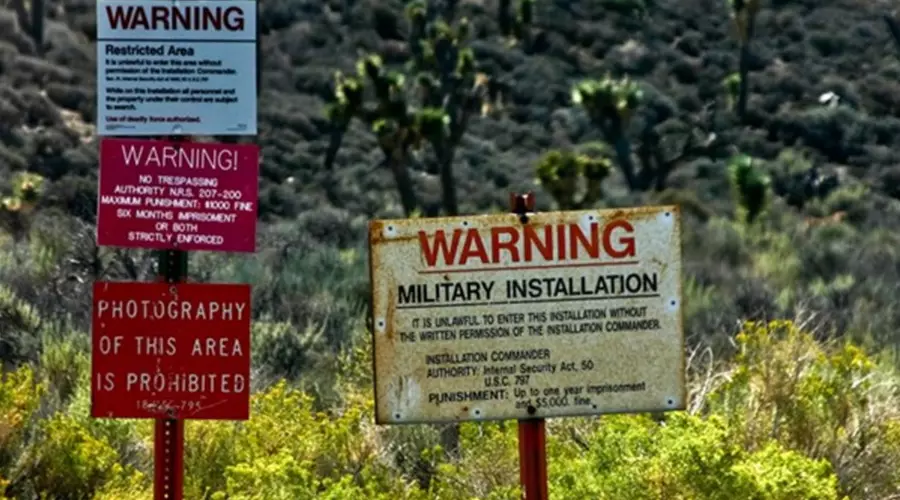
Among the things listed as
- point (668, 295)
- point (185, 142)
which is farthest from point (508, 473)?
point (185, 142)

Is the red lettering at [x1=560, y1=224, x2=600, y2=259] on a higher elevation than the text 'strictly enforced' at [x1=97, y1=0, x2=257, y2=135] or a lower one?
lower

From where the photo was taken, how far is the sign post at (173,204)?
6.87 m

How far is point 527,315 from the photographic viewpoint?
21.5ft

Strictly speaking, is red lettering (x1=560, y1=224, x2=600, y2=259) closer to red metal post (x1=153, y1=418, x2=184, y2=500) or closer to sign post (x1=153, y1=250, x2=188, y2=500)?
sign post (x1=153, y1=250, x2=188, y2=500)

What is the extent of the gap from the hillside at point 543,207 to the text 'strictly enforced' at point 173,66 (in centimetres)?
155

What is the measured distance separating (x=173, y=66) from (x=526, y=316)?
1895mm

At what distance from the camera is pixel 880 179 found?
1746 inches

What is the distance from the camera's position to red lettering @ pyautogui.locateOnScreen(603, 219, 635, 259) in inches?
260

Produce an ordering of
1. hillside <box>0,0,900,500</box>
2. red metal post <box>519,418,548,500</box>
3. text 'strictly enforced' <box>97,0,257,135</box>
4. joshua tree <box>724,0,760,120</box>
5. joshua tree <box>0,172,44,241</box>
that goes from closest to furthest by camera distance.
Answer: red metal post <box>519,418,548,500</box> < text 'strictly enforced' <box>97,0,257,135</box> < hillside <box>0,0,900,500</box> < joshua tree <box>0,172,44,241</box> < joshua tree <box>724,0,760,120</box>

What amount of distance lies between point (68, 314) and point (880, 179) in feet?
114

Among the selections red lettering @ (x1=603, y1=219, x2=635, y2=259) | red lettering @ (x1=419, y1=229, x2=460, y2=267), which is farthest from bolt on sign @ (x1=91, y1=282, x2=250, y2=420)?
red lettering @ (x1=603, y1=219, x2=635, y2=259)

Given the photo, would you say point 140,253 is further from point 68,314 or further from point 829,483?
point 829,483

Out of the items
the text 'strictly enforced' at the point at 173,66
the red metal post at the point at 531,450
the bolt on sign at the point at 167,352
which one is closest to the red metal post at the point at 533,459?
the red metal post at the point at 531,450

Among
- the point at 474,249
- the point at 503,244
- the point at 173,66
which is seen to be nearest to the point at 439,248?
the point at 474,249
